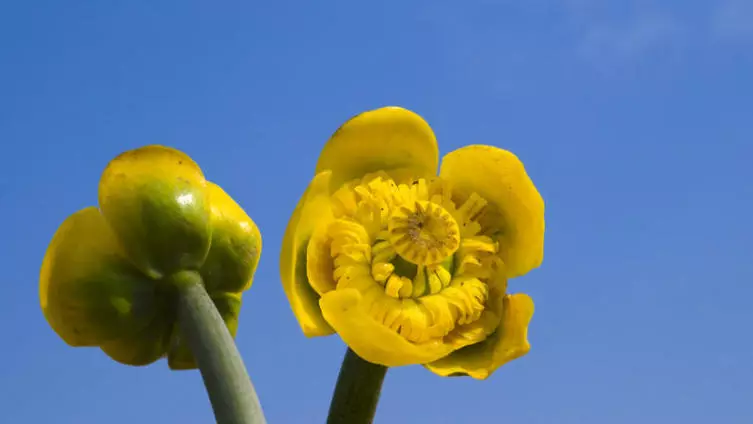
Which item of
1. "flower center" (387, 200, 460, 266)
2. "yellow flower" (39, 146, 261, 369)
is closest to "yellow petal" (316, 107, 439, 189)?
"flower center" (387, 200, 460, 266)

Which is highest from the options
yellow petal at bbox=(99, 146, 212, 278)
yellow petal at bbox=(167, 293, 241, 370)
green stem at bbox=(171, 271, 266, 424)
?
yellow petal at bbox=(99, 146, 212, 278)

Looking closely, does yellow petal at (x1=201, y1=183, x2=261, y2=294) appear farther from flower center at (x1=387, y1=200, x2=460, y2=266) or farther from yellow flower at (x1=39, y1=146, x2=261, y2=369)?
flower center at (x1=387, y1=200, x2=460, y2=266)

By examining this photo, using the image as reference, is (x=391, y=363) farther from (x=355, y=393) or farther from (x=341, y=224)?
(x=341, y=224)

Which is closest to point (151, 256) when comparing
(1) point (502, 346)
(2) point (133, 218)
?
(2) point (133, 218)

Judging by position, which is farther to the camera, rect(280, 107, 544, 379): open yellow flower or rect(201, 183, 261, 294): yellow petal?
rect(201, 183, 261, 294): yellow petal

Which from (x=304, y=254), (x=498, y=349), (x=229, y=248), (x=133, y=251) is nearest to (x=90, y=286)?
(x=133, y=251)

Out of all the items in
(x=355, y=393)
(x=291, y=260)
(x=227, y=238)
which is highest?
(x=227, y=238)

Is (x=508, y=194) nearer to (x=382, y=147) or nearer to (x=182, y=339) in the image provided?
(x=382, y=147)

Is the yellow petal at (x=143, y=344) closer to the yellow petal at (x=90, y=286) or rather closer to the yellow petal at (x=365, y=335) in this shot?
the yellow petal at (x=90, y=286)
